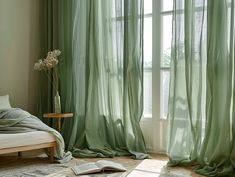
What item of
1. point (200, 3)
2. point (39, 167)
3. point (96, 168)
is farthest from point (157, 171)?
point (200, 3)

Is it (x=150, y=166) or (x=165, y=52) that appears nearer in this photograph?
(x=150, y=166)

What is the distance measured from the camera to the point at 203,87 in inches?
129

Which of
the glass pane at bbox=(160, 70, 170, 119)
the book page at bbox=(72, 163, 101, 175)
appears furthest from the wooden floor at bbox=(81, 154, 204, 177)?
the glass pane at bbox=(160, 70, 170, 119)

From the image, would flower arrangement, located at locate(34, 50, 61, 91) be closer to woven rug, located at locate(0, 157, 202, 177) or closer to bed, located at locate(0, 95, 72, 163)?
bed, located at locate(0, 95, 72, 163)

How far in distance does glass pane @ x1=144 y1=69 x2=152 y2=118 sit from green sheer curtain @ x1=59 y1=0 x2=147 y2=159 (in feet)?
0.80

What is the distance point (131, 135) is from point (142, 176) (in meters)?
0.94

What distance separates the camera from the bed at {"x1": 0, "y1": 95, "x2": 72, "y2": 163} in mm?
3098

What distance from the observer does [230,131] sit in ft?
10.1

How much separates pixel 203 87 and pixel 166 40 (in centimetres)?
91

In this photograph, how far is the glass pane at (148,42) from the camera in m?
3.95

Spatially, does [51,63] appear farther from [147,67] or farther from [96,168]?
[96,168]

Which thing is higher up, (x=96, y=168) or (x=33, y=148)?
(x=33, y=148)

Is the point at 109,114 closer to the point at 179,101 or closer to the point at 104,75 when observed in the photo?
the point at 104,75

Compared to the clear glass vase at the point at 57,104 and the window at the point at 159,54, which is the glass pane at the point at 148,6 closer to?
the window at the point at 159,54
